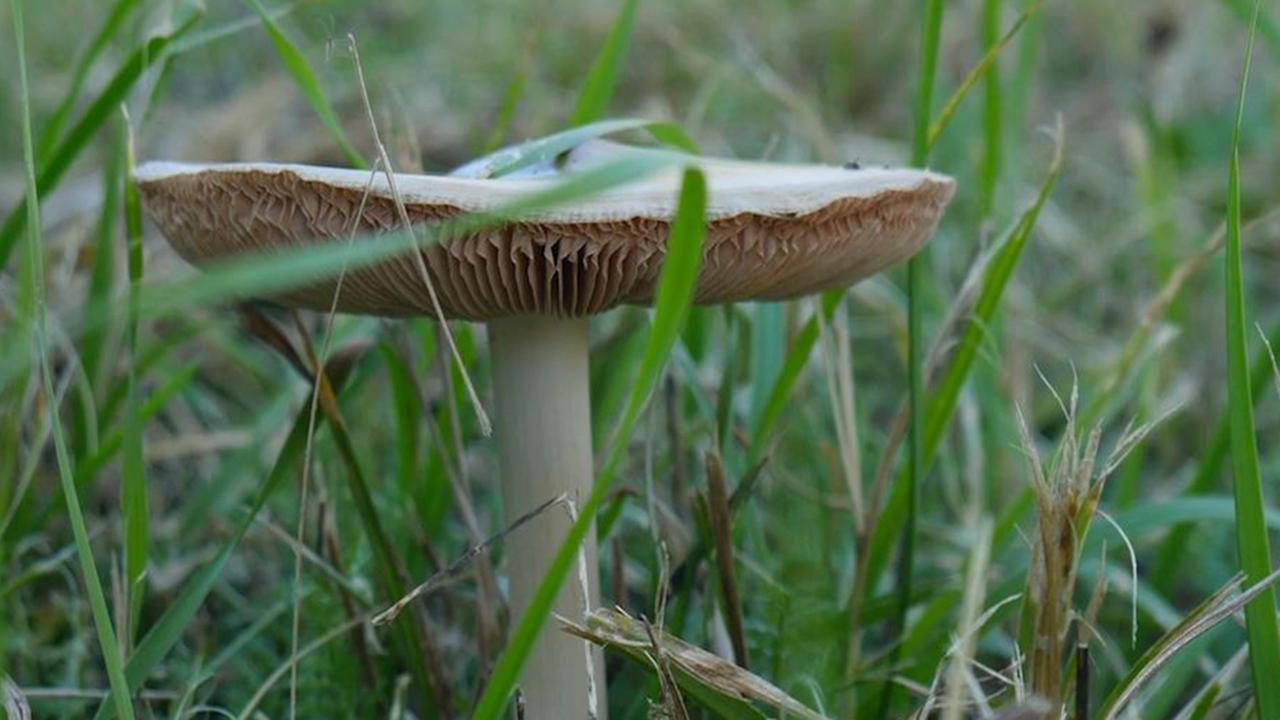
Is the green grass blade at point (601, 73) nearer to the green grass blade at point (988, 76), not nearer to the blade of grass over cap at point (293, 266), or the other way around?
the green grass blade at point (988, 76)

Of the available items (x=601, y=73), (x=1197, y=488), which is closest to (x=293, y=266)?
(x=601, y=73)

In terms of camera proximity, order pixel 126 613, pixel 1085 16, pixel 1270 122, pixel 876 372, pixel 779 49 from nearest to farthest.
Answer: pixel 126 613 → pixel 876 372 → pixel 1270 122 → pixel 779 49 → pixel 1085 16

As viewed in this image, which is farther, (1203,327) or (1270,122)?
(1270,122)

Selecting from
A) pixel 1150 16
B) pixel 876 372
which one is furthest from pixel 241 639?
pixel 1150 16

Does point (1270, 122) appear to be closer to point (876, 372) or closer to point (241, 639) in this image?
point (876, 372)

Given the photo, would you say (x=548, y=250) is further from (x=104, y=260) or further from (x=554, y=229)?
(x=104, y=260)

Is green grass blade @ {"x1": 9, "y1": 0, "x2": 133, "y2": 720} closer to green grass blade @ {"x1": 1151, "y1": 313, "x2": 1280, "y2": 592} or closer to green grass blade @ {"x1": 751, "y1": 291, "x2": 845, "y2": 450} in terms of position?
green grass blade @ {"x1": 751, "y1": 291, "x2": 845, "y2": 450}

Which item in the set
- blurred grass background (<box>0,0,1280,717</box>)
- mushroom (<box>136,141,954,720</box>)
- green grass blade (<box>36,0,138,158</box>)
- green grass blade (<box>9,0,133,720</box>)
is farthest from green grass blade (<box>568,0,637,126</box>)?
green grass blade (<box>9,0,133,720</box>)

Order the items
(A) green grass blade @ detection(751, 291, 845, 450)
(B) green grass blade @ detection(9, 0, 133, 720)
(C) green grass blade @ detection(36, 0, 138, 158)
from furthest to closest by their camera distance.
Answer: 1. (A) green grass blade @ detection(751, 291, 845, 450)
2. (C) green grass blade @ detection(36, 0, 138, 158)
3. (B) green grass blade @ detection(9, 0, 133, 720)
